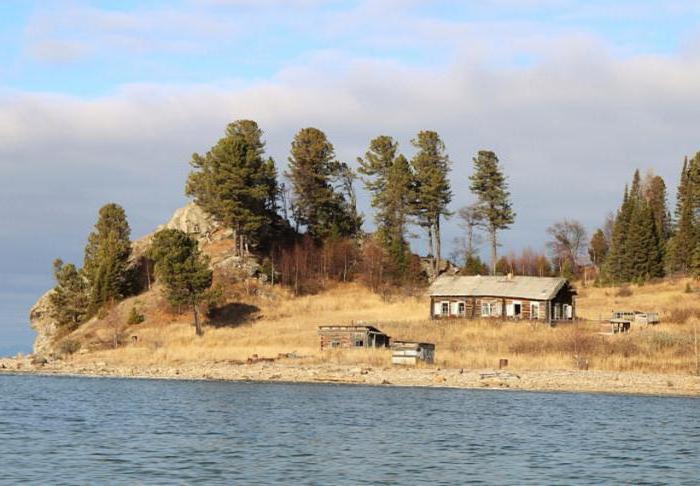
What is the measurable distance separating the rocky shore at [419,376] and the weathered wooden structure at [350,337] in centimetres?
443

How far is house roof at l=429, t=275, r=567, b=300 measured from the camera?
260 feet

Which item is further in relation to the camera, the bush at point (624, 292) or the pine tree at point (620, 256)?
the pine tree at point (620, 256)

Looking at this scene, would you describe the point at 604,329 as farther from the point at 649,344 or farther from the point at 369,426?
the point at 369,426

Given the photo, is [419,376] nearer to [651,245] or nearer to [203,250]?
[203,250]

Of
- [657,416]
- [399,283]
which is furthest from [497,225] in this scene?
[657,416]

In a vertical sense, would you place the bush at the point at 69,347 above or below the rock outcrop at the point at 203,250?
below

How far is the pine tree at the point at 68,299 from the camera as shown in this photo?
292ft

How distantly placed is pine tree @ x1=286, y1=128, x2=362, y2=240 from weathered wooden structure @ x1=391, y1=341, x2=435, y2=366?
43270 mm

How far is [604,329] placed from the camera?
232 feet

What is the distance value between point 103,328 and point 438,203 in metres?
39.7

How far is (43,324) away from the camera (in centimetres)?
9500

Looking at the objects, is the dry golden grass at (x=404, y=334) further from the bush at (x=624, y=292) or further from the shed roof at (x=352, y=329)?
the shed roof at (x=352, y=329)

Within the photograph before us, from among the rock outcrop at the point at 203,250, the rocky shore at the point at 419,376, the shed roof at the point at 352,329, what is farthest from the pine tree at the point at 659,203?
the rocky shore at the point at 419,376

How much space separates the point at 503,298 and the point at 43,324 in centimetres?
4714
